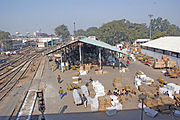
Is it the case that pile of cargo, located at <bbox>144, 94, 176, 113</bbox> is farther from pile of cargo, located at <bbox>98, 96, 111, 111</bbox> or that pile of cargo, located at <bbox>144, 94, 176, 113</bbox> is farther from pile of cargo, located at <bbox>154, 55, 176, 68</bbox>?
pile of cargo, located at <bbox>154, 55, 176, 68</bbox>

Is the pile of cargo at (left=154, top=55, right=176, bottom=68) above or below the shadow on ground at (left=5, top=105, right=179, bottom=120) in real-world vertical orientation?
above

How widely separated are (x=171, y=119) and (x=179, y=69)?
1250cm

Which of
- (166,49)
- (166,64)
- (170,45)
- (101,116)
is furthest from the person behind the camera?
(170,45)

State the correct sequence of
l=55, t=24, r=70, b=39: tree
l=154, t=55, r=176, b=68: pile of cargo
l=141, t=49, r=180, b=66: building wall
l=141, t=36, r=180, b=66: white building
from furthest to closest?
l=55, t=24, r=70, b=39: tree → l=141, t=36, r=180, b=66: white building → l=141, t=49, r=180, b=66: building wall → l=154, t=55, r=176, b=68: pile of cargo

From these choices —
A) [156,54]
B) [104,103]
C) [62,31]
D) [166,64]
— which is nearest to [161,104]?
[104,103]

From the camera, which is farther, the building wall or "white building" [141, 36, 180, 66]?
"white building" [141, 36, 180, 66]

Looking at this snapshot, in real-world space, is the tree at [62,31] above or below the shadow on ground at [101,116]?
above

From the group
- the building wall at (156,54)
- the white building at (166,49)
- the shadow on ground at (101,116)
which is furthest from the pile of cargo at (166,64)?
the shadow on ground at (101,116)

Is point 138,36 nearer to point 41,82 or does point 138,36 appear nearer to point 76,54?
point 76,54

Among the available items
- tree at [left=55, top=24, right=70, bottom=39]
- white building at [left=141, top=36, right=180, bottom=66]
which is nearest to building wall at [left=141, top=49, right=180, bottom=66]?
white building at [left=141, top=36, right=180, bottom=66]

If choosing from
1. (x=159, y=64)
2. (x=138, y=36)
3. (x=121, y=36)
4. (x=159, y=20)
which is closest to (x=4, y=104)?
(x=159, y=64)

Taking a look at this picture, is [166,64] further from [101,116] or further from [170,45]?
[101,116]

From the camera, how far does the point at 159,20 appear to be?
117 m

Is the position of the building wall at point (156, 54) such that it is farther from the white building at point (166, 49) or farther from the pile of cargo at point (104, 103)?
the pile of cargo at point (104, 103)
